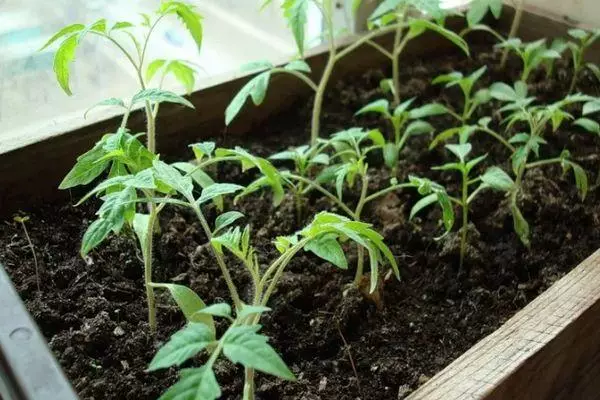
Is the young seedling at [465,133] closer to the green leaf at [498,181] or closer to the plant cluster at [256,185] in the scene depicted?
the plant cluster at [256,185]

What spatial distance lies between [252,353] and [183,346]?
0.07 metres

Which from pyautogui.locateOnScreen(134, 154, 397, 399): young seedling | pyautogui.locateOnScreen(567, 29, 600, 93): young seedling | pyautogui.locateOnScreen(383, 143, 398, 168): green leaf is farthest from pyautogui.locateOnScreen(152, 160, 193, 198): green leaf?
pyautogui.locateOnScreen(567, 29, 600, 93): young seedling

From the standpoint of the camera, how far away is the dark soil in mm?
901

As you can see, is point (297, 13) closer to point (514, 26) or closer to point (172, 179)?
point (172, 179)

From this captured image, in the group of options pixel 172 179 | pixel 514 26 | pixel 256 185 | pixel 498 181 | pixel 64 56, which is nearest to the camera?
pixel 172 179

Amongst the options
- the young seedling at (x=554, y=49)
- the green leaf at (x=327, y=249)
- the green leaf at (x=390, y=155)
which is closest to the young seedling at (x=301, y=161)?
the green leaf at (x=390, y=155)

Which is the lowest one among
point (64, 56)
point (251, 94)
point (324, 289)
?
point (324, 289)

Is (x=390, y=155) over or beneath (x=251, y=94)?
beneath

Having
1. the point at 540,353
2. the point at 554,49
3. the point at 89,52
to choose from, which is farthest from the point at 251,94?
the point at 554,49

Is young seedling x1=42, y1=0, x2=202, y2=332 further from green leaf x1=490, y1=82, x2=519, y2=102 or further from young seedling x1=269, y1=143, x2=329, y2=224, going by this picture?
green leaf x1=490, y1=82, x2=519, y2=102

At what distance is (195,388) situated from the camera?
0.62 meters

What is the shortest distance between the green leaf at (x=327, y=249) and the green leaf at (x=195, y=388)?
202mm

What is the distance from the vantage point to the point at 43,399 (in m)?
0.68

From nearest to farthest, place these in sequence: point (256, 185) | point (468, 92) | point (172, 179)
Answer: point (172, 179) < point (256, 185) < point (468, 92)
